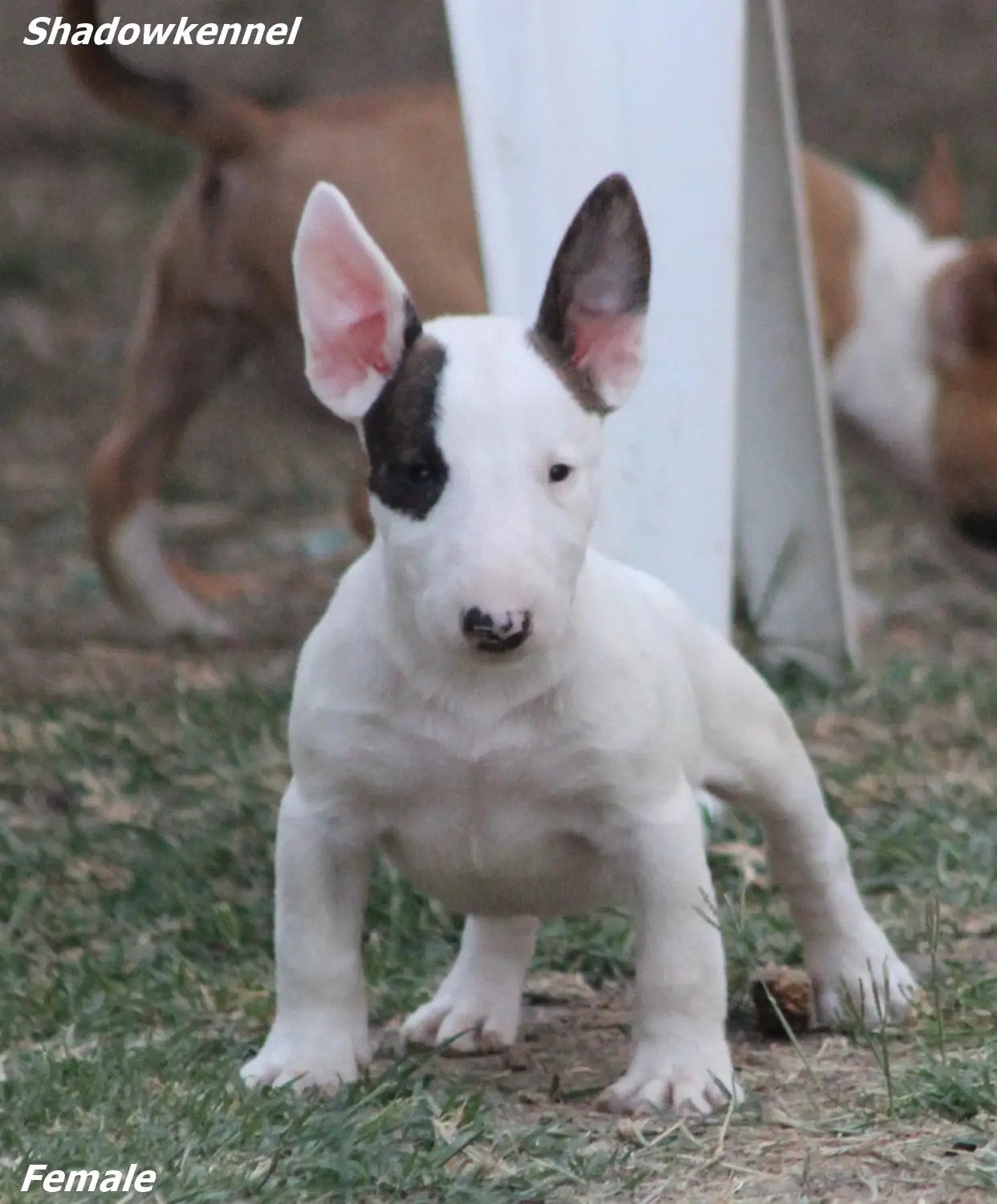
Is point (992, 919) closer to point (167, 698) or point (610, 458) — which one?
point (610, 458)

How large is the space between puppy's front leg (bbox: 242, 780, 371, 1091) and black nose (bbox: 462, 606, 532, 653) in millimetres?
357

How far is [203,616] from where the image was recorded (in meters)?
4.54

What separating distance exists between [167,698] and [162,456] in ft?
2.52

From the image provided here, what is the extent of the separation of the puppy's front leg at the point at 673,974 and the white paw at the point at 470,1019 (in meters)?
0.29

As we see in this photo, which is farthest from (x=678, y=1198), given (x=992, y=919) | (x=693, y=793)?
(x=992, y=919)

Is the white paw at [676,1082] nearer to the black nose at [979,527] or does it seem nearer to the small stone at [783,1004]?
the small stone at [783,1004]

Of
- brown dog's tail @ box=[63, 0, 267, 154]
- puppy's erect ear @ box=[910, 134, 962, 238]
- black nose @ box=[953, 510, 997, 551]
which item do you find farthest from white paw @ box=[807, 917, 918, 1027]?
puppy's erect ear @ box=[910, 134, 962, 238]

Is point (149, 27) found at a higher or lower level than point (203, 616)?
higher

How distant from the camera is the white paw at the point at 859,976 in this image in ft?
8.08

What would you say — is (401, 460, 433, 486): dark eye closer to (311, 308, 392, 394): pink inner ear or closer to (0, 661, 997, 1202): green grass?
(311, 308, 392, 394): pink inner ear

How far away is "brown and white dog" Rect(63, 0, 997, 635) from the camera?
4059 mm

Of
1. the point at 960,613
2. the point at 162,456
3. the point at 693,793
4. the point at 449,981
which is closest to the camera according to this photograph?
the point at 693,793

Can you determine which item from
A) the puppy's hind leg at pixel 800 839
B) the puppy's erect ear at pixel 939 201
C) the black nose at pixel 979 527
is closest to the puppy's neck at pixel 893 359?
the black nose at pixel 979 527

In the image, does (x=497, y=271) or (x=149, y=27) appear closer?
(x=497, y=271)
